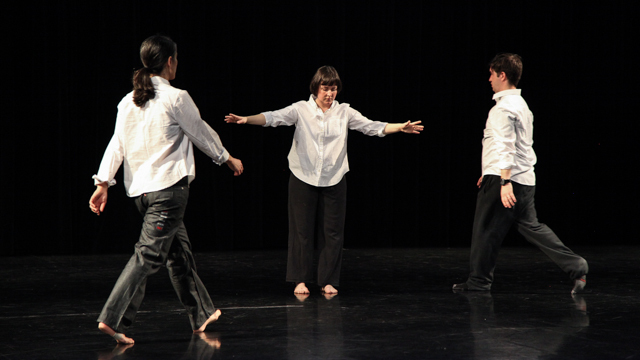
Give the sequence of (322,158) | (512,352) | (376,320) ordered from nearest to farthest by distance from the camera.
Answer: (512,352) < (376,320) < (322,158)

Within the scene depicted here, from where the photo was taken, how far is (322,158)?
3.61 meters

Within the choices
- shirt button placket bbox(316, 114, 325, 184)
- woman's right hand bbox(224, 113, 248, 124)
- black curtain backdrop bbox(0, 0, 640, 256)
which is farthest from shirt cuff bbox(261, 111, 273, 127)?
black curtain backdrop bbox(0, 0, 640, 256)

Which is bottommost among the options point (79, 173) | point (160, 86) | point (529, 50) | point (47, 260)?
point (47, 260)

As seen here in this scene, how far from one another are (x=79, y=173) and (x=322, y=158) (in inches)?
104

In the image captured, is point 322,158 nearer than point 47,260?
Yes

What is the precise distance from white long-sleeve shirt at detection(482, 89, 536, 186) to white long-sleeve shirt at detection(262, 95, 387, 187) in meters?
0.78

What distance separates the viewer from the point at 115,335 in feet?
7.97

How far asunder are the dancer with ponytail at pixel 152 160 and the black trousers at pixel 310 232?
1.16 metres

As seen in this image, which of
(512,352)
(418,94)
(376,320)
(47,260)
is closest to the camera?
(512,352)

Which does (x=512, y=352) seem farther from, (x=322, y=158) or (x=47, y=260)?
(x=47, y=260)

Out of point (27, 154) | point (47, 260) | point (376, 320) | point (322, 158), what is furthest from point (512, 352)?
point (27, 154)

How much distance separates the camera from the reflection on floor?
7.99 feet

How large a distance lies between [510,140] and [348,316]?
1240 millimetres

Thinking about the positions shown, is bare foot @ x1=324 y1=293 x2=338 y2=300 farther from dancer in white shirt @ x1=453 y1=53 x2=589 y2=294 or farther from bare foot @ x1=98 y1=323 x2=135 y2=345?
bare foot @ x1=98 y1=323 x2=135 y2=345
